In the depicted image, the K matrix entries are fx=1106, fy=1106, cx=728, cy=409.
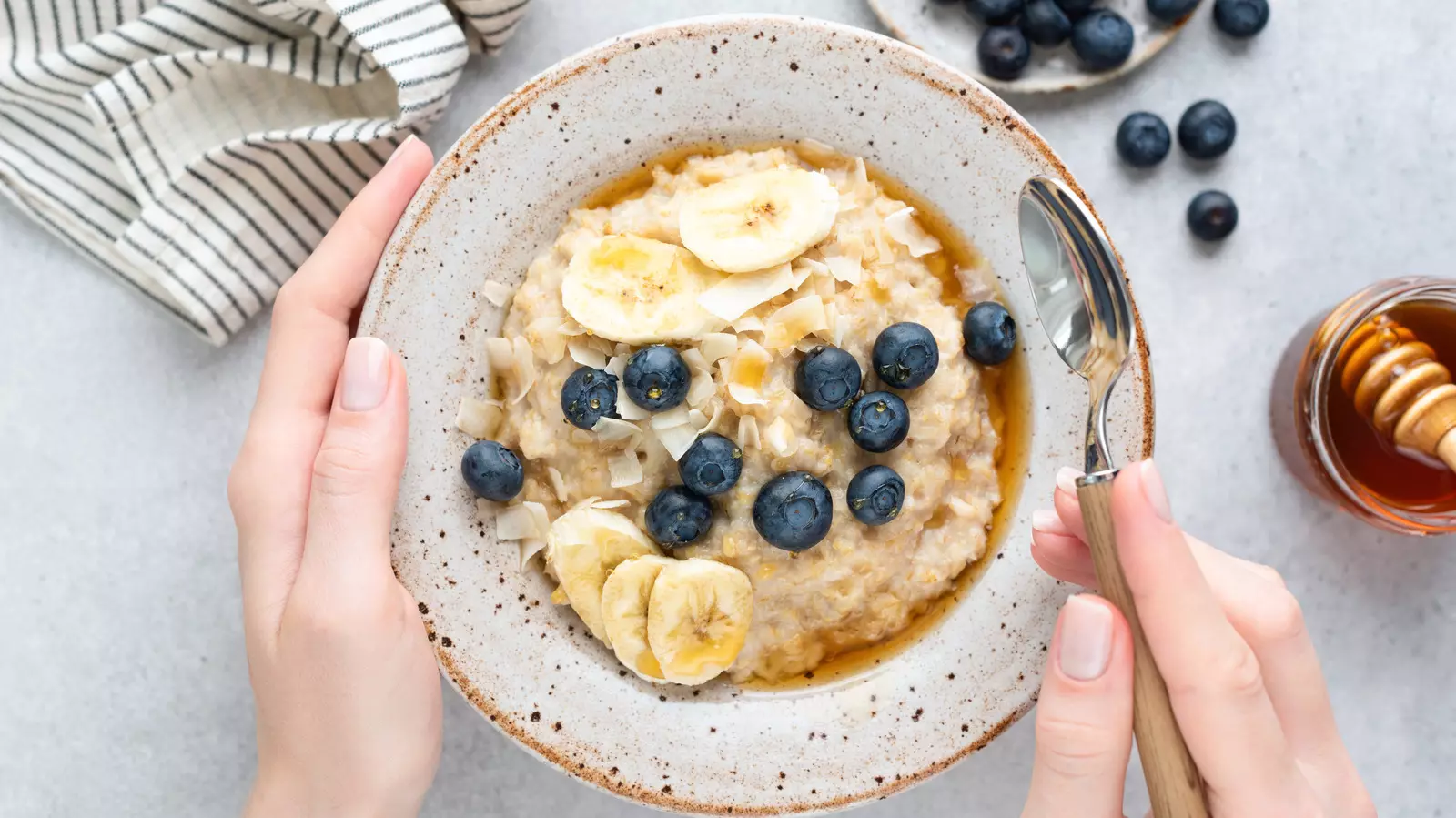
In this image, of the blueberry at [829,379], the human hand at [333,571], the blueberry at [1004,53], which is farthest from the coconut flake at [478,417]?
the blueberry at [1004,53]

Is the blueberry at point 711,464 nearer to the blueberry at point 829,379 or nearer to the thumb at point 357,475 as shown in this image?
the blueberry at point 829,379

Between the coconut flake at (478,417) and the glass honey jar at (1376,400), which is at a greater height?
the coconut flake at (478,417)

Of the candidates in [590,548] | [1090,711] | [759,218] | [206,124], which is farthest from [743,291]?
[206,124]

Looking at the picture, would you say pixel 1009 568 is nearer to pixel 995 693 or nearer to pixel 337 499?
pixel 995 693

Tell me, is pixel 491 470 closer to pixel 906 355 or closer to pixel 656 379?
pixel 656 379

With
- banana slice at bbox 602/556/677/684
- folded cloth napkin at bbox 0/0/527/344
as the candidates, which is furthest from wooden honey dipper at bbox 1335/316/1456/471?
folded cloth napkin at bbox 0/0/527/344

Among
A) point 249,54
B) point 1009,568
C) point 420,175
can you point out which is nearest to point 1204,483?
point 1009,568

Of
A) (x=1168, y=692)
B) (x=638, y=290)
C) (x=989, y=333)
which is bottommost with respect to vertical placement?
(x=1168, y=692)
